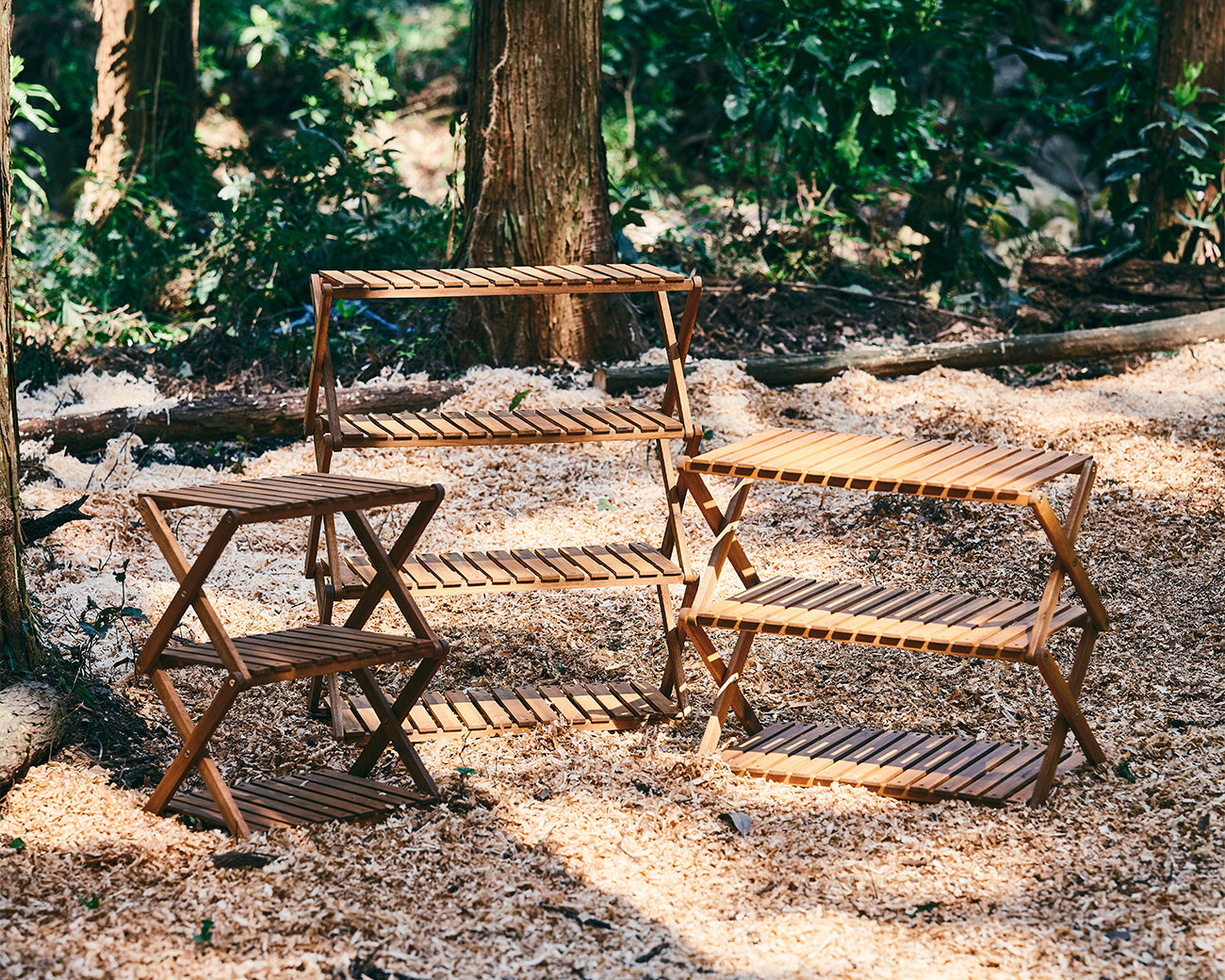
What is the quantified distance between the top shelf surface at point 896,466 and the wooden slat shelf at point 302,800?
1224mm

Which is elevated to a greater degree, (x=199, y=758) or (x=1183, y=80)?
(x=1183, y=80)

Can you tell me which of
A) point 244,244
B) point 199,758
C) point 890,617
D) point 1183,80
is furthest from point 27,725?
point 1183,80

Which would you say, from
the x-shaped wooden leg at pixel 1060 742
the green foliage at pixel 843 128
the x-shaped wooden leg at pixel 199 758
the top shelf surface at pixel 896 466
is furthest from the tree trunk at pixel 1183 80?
the x-shaped wooden leg at pixel 199 758

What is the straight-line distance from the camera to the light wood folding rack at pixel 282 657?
9.88ft

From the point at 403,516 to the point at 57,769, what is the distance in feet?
8.13

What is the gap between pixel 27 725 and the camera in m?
3.28

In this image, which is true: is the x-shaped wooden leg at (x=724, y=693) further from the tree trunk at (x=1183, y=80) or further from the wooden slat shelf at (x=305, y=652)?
the tree trunk at (x=1183, y=80)

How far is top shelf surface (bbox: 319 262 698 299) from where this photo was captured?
371cm

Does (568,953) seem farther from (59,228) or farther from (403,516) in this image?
(59,228)

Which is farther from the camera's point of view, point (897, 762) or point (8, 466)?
point (897, 762)

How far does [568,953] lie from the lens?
105 inches

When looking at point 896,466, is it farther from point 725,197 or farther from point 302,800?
point 725,197

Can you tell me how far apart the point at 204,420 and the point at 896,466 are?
4.09 meters

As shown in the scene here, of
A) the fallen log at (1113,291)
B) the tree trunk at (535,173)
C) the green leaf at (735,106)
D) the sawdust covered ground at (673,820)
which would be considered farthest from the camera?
the green leaf at (735,106)
